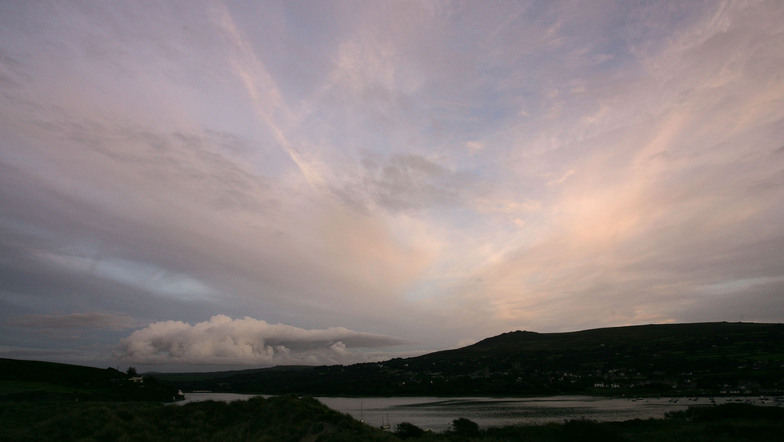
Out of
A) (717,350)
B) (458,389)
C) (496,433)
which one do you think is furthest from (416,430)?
(717,350)

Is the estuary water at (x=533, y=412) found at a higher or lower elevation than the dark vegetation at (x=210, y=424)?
lower

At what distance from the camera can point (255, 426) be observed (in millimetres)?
29281

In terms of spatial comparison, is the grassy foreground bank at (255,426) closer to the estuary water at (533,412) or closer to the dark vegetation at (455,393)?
the dark vegetation at (455,393)

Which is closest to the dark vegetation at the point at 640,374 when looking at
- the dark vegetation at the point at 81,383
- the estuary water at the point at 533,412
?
the estuary water at the point at 533,412

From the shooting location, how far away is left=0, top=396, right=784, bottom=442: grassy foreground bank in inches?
1029

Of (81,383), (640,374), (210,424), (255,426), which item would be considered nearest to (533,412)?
(255,426)

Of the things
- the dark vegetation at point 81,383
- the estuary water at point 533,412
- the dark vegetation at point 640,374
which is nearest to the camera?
the estuary water at point 533,412

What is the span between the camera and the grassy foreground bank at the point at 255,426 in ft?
85.8

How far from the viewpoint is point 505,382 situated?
15638 centimetres

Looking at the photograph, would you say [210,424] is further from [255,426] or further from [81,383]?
[81,383]

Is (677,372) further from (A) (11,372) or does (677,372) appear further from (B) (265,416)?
(A) (11,372)

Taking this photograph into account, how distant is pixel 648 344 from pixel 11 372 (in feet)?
740

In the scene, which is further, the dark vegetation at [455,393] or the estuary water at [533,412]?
the estuary water at [533,412]

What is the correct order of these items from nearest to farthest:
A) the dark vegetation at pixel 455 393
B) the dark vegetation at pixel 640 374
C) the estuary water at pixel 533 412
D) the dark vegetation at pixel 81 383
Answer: the dark vegetation at pixel 455 393 < the estuary water at pixel 533 412 < the dark vegetation at pixel 81 383 < the dark vegetation at pixel 640 374
